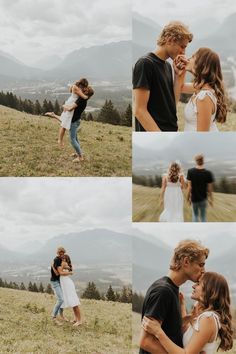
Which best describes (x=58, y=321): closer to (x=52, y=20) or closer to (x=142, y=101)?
(x=142, y=101)

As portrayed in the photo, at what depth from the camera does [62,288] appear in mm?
5277

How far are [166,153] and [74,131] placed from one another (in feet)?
2.41

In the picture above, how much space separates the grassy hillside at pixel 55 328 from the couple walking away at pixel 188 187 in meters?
0.84

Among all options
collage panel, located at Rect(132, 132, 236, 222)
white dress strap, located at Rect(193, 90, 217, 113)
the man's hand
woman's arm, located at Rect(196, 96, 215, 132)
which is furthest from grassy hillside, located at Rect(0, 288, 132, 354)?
the man's hand

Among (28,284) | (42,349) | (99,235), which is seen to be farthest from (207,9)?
(42,349)

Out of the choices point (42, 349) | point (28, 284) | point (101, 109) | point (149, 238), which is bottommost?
point (42, 349)

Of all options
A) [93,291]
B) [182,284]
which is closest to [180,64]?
[182,284]

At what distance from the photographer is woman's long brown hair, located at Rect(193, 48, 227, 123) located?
4980 mm

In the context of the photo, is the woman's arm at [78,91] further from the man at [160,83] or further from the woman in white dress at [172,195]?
the woman in white dress at [172,195]

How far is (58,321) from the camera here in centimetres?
523

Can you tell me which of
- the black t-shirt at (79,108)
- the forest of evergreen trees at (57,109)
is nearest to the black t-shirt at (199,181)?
the forest of evergreen trees at (57,109)

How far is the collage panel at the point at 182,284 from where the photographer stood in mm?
4344

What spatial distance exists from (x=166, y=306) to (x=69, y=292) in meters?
1.18

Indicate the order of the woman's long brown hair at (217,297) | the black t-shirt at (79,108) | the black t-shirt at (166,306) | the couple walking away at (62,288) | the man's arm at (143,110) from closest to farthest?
the black t-shirt at (166,306) → the woman's long brown hair at (217,297) → the man's arm at (143,110) → the couple walking away at (62,288) → the black t-shirt at (79,108)
